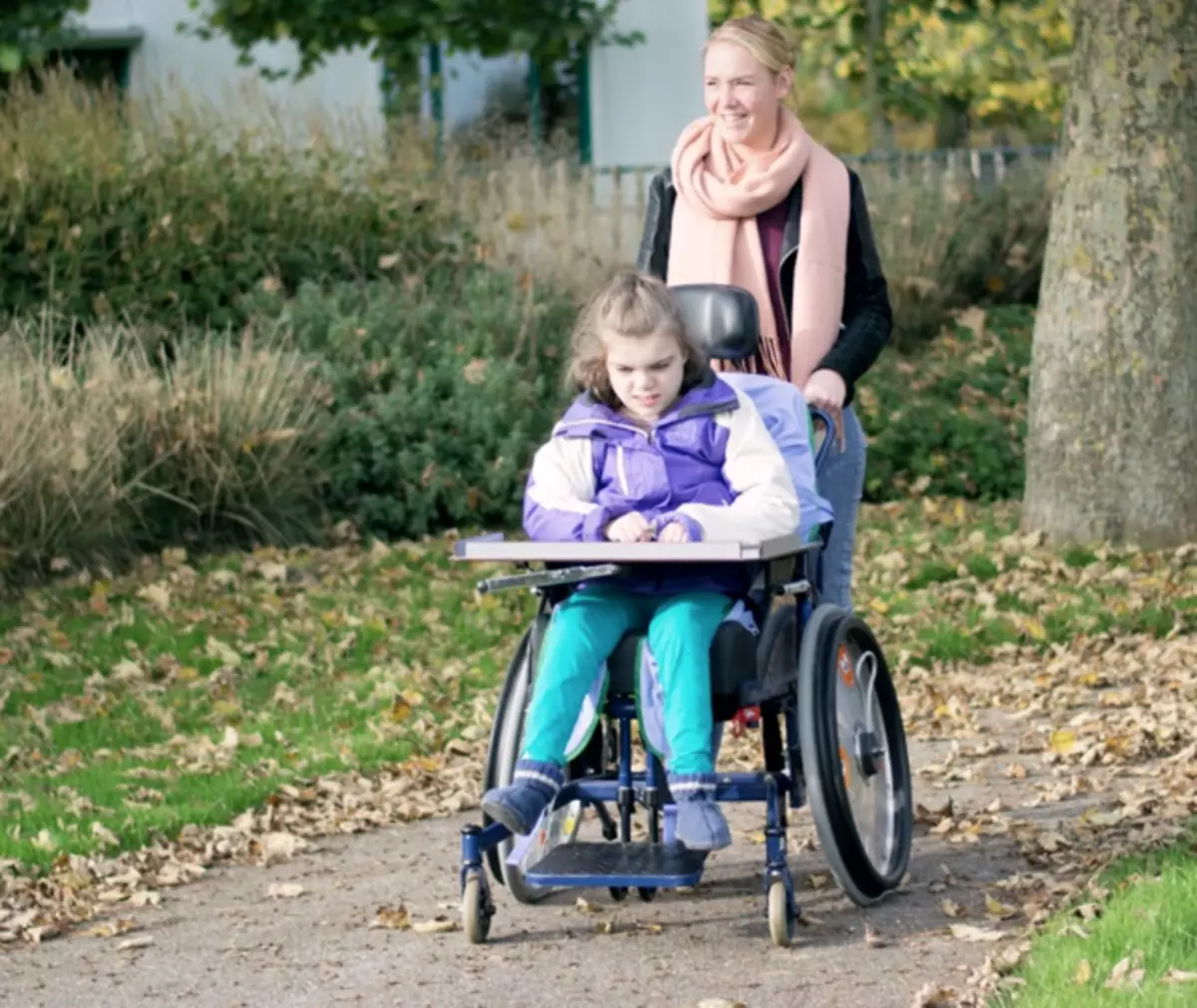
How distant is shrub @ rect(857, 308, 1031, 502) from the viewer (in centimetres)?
1439

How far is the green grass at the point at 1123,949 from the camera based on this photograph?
177 inches

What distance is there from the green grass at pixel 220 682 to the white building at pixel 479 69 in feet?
35.1

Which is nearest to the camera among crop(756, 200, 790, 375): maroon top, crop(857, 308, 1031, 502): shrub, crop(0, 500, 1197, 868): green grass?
crop(756, 200, 790, 375): maroon top

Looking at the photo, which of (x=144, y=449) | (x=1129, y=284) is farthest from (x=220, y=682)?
(x=1129, y=284)

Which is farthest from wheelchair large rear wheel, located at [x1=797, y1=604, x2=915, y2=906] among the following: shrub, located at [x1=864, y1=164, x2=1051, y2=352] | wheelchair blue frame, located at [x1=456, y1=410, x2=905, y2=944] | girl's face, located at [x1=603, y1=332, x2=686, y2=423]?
shrub, located at [x1=864, y1=164, x2=1051, y2=352]

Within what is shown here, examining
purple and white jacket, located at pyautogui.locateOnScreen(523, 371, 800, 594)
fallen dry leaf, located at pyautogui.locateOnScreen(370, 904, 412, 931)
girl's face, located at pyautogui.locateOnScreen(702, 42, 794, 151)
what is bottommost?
fallen dry leaf, located at pyautogui.locateOnScreen(370, 904, 412, 931)

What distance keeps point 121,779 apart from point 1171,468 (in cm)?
566

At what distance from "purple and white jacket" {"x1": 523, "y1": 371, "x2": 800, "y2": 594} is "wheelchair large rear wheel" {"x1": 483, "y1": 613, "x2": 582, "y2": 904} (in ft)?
1.01

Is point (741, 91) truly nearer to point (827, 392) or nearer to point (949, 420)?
point (827, 392)

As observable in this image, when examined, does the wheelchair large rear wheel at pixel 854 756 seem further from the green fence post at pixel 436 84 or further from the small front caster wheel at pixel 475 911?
the green fence post at pixel 436 84

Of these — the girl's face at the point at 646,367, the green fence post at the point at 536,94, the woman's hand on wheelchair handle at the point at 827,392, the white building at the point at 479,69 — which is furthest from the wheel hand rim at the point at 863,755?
the green fence post at the point at 536,94

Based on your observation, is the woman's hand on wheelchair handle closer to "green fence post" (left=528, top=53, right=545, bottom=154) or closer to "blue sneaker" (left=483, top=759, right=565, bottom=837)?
"blue sneaker" (left=483, top=759, right=565, bottom=837)

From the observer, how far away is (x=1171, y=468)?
1130 centimetres

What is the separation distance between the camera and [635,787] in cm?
549
